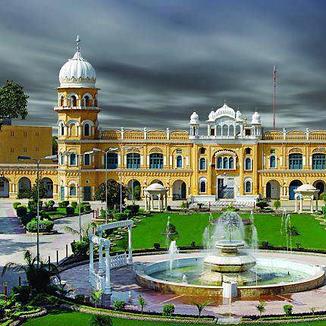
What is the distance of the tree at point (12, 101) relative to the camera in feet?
131

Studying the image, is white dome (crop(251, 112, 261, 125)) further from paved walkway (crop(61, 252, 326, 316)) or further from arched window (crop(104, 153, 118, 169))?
paved walkway (crop(61, 252, 326, 316))

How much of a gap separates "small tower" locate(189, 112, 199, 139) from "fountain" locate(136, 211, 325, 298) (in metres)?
38.4

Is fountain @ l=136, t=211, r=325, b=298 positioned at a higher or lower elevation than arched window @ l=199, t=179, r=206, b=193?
lower

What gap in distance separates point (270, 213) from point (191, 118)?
1802 centimetres

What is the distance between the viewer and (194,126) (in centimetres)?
7012

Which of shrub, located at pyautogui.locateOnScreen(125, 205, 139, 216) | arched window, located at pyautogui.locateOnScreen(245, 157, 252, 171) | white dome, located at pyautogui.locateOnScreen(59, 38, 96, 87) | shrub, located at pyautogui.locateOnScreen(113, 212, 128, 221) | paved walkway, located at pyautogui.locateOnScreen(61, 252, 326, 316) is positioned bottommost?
paved walkway, located at pyautogui.locateOnScreen(61, 252, 326, 316)

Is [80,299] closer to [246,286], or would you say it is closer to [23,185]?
[246,286]

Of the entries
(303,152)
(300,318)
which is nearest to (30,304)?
(300,318)

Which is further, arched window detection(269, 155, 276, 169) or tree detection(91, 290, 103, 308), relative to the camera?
arched window detection(269, 155, 276, 169)

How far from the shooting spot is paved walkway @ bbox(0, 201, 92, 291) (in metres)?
32.7

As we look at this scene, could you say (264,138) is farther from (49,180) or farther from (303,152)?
(49,180)

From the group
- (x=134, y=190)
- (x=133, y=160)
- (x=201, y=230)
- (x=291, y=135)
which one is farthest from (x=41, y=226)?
(x=291, y=135)

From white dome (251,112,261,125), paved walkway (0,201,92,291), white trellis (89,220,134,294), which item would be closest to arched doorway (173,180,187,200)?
white dome (251,112,261,125)

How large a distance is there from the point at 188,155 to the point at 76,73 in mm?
14646
